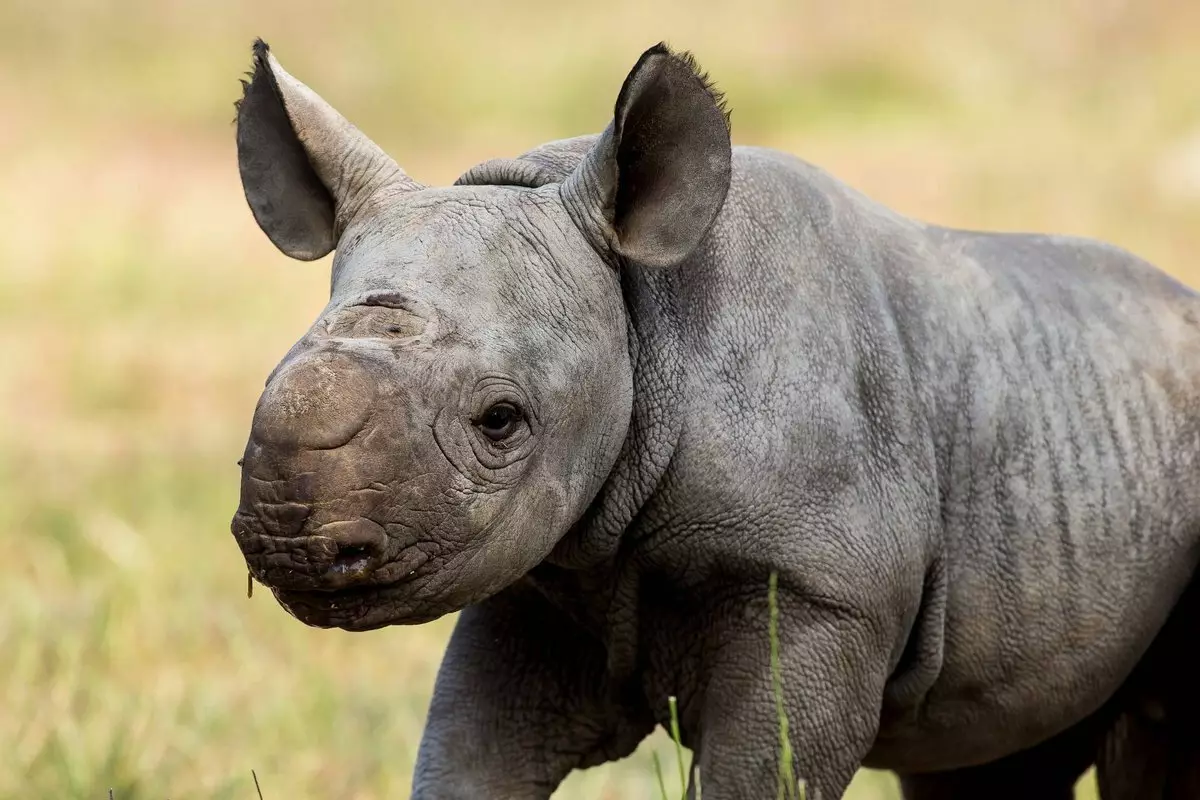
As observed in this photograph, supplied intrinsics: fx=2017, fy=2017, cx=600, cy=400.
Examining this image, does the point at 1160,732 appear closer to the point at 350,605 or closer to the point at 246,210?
the point at 350,605

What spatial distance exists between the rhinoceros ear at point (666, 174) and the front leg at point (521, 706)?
0.94 m

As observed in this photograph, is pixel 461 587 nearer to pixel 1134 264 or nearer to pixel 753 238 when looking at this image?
pixel 753 238

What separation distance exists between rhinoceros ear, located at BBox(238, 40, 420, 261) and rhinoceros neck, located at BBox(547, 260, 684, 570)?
563mm


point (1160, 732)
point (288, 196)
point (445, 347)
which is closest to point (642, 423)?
point (445, 347)

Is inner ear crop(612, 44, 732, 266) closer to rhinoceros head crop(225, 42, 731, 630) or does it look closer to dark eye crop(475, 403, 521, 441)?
rhinoceros head crop(225, 42, 731, 630)

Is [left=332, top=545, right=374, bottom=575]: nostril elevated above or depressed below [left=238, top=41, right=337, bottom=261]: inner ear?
below

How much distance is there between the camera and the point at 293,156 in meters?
4.24

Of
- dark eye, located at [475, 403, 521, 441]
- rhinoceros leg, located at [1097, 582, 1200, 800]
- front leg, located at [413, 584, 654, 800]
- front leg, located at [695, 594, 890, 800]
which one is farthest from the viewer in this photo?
rhinoceros leg, located at [1097, 582, 1200, 800]

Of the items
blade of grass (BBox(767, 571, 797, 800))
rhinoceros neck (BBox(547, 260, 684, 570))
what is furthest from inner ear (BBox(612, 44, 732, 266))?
blade of grass (BBox(767, 571, 797, 800))

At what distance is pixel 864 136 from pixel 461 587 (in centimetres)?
1632

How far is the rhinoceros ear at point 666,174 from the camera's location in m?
3.85

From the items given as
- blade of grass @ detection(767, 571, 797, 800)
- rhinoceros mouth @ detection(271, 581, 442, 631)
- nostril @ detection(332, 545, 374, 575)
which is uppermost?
nostril @ detection(332, 545, 374, 575)

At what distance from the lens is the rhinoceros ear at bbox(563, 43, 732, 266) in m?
3.85

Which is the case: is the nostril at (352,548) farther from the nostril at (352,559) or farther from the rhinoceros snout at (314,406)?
the rhinoceros snout at (314,406)
